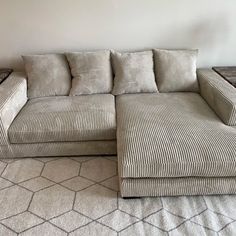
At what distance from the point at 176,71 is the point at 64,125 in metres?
1.24

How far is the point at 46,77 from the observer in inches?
104

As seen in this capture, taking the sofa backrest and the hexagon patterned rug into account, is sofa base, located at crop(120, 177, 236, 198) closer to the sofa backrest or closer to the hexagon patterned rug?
Result: the hexagon patterned rug

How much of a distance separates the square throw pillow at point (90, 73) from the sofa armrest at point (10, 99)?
482mm

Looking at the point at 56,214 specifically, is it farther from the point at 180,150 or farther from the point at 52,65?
the point at 52,65

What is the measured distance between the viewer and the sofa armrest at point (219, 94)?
6.75 ft

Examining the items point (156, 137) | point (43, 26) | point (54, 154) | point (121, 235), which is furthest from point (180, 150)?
point (43, 26)

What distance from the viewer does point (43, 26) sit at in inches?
109

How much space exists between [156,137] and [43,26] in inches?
69.9

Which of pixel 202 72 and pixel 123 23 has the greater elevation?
pixel 123 23

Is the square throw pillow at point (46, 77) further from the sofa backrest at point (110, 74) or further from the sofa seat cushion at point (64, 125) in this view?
the sofa seat cushion at point (64, 125)

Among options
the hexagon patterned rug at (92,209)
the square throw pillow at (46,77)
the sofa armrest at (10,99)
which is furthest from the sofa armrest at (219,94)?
the sofa armrest at (10,99)

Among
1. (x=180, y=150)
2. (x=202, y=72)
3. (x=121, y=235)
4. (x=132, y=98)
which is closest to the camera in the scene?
(x=121, y=235)

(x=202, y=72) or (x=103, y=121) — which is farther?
(x=202, y=72)

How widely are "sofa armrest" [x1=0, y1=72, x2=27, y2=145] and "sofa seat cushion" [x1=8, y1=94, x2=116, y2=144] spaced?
54 millimetres
